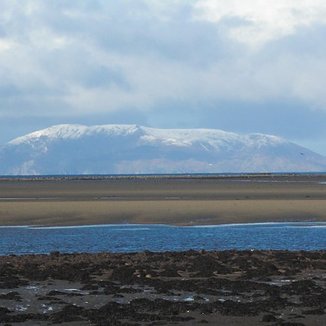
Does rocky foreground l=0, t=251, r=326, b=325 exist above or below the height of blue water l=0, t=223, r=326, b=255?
below

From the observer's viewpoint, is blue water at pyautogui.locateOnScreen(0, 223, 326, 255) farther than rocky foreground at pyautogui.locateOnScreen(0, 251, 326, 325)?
Yes

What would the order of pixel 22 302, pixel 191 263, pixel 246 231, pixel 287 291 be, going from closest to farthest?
pixel 22 302 → pixel 287 291 → pixel 191 263 → pixel 246 231

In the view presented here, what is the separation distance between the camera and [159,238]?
3403cm

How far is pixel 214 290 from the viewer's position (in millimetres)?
18328

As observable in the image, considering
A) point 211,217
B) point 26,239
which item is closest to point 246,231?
point 211,217

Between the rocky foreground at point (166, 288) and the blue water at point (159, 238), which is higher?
the blue water at point (159, 238)

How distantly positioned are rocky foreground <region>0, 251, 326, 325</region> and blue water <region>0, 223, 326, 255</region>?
5.39 m

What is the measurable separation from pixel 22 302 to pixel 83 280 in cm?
316

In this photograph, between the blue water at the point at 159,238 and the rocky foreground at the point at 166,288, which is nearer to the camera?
the rocky foreground at the point at 166,288

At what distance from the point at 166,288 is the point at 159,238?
1561 cm

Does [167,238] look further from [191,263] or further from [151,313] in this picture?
[151,313]

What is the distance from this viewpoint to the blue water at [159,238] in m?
30.8

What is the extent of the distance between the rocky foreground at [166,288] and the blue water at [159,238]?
5.39 meters

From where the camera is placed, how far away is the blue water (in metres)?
30.8
